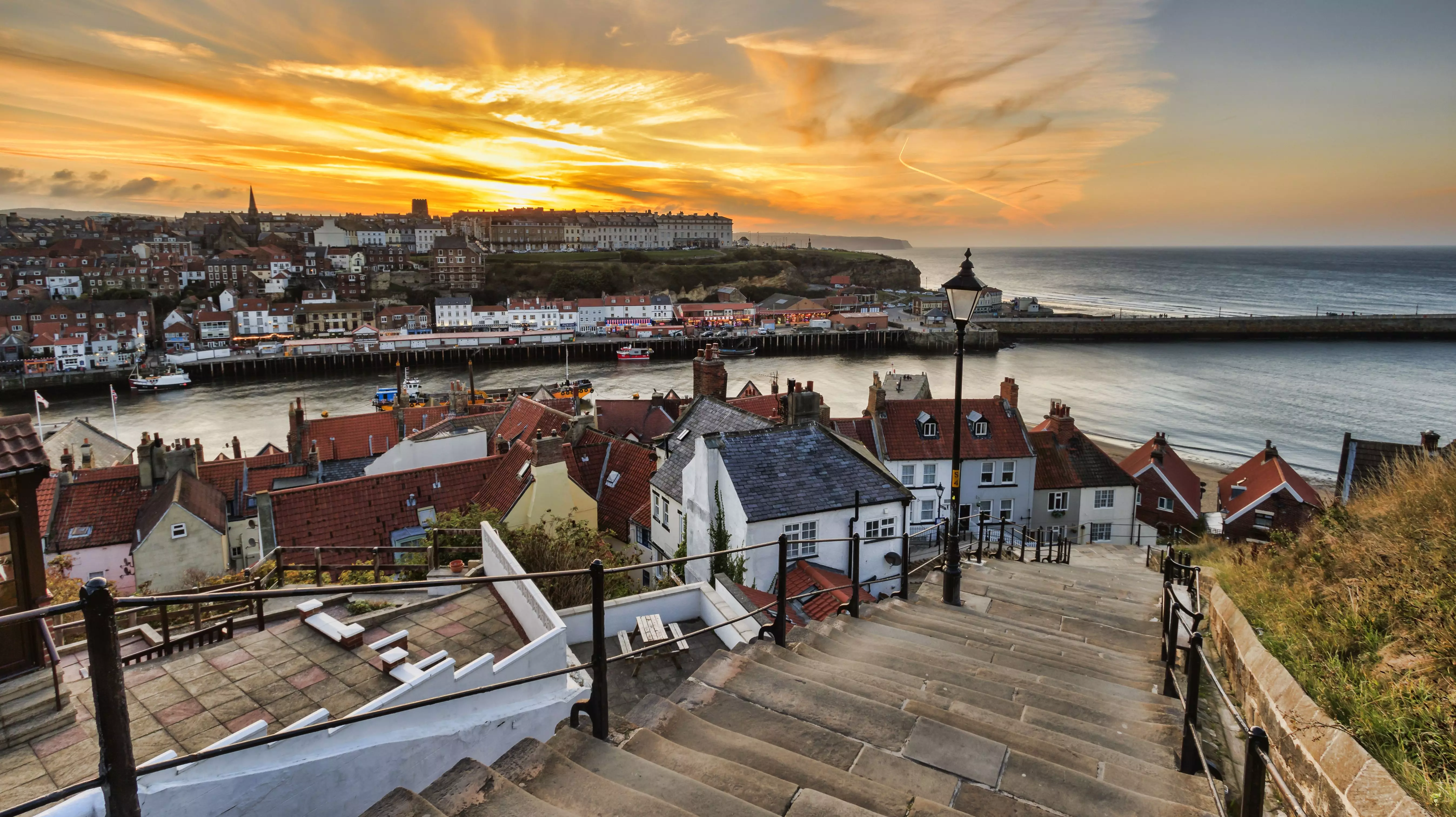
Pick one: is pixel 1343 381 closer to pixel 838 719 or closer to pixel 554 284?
pixel 838 719

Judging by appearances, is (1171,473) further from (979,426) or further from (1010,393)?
(979,426)

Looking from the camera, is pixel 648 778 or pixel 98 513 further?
pixel 98 513

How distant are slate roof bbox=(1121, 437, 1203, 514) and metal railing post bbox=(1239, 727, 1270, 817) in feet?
105

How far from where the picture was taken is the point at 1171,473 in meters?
31.1

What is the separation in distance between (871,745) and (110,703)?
344 cm

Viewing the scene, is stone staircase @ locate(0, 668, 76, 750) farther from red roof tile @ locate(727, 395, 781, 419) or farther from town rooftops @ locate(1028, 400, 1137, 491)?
town rooftops @ locate(1028, 400, 1137, 491)

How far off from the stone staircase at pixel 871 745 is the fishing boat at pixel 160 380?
90.7 m

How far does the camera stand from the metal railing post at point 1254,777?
A: 269 centimetres

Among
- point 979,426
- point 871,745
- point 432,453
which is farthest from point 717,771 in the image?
point 979,426

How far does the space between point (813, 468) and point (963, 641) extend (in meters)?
13.2

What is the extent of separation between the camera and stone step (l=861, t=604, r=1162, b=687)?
6129 millimetres

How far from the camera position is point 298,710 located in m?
6.11

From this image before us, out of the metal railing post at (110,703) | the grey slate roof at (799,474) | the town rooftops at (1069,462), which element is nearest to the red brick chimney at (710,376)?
the grey slate roof at (799,474)

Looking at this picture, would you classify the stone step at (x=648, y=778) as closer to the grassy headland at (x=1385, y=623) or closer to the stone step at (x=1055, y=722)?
the stone step at (x=1055, y=722)
